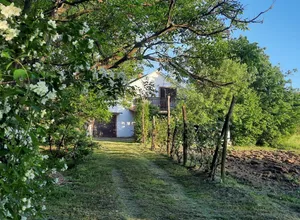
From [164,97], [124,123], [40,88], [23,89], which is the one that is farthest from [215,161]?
[124,123]

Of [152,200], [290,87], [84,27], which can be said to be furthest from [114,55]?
[290,87]

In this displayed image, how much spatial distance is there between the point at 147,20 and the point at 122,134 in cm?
1919

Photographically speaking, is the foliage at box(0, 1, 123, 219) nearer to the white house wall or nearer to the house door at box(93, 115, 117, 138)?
the house door at box(93, 115, 117, 138)

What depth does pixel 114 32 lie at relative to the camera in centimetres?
568

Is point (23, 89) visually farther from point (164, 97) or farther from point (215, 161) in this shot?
point (164, 97)

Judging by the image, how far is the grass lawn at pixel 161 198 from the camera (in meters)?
4.11

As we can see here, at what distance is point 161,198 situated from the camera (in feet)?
16.2

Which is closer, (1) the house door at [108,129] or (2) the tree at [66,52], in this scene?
(2) the tree at [66,52]

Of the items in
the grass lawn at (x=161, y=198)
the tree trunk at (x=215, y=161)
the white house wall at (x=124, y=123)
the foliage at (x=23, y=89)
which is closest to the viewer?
the foliage at (x=23, y=89)

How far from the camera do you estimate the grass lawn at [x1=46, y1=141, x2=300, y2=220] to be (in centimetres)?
411

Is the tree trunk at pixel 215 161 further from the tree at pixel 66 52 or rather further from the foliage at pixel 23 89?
the foliage at pixel 23 89

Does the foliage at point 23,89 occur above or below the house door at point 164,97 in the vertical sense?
below

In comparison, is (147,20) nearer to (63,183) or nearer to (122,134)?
(63,183)

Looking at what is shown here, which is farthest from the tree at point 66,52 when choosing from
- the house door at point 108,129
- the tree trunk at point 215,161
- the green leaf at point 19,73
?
the house door at point 108,129
